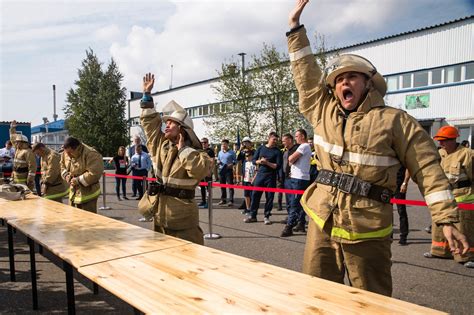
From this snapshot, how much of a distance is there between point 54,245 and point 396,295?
140 inches

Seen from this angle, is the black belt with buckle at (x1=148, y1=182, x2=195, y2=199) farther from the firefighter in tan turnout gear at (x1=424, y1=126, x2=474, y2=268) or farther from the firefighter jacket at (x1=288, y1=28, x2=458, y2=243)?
the firefighter in tan turnout gear at (x1=424, y1=126, x2=474, y2=268)

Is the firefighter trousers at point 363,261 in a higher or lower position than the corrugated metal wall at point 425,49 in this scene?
lower

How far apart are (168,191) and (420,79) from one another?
1935 centimetres

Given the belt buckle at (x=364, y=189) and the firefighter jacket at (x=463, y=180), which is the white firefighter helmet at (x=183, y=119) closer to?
the belt buckle at (x=364, y=189)

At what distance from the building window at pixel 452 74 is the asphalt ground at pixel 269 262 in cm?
1281

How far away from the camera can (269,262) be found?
5.41 metres

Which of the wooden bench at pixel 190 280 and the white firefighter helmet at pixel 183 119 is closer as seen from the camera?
the wooden bench at pixel 190 280

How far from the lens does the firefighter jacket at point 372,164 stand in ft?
7.03

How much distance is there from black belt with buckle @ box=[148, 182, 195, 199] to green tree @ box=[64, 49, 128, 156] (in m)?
37.9

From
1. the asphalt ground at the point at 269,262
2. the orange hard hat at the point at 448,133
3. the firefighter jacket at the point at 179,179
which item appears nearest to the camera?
the firefighter jacket at the point at 179,179

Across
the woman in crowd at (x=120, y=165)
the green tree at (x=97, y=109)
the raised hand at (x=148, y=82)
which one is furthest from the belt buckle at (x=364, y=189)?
the green tree at (x=97, y=109)

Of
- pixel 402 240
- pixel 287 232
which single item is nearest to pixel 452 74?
pixel 402 240

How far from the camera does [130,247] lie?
8.86 feet

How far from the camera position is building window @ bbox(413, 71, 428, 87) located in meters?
19.2
